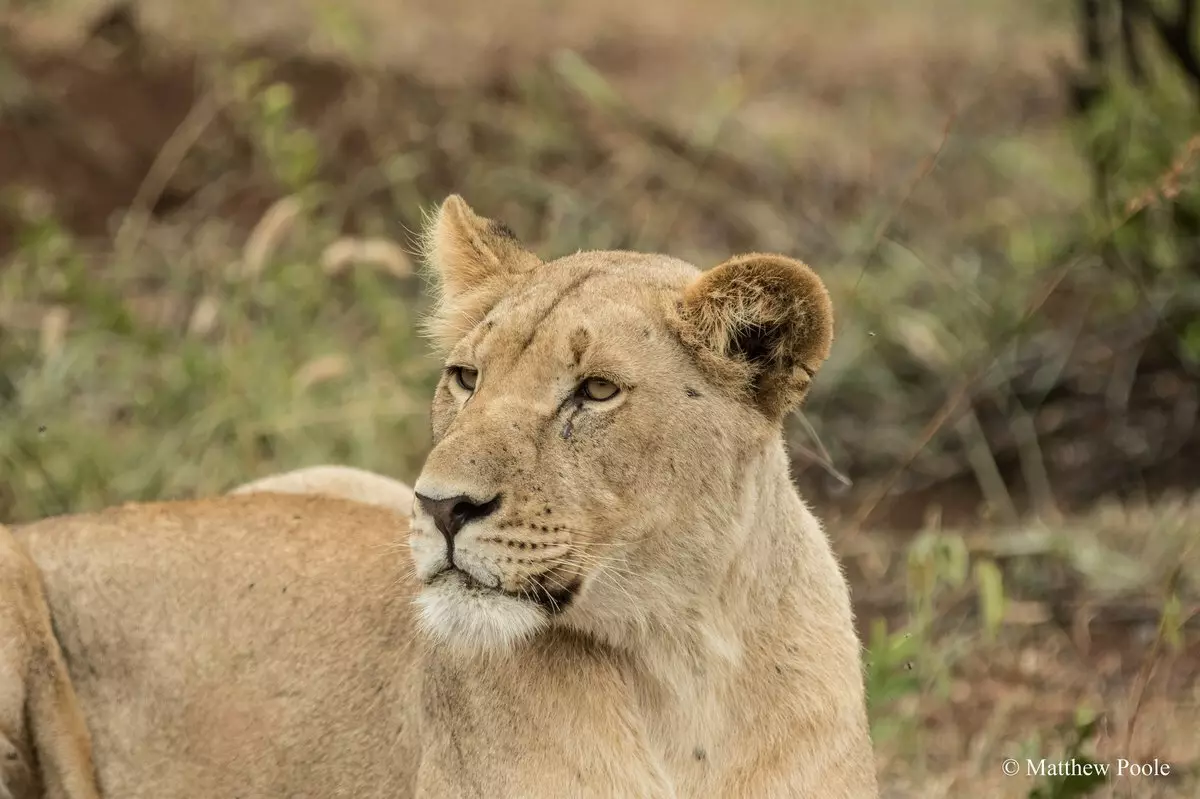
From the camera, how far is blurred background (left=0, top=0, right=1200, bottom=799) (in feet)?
17.6

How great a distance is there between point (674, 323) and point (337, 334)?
13.7 feet

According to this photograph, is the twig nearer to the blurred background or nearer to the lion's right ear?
the blurred background

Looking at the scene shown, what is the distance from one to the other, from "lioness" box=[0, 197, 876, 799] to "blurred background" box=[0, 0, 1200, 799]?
93 centimetres

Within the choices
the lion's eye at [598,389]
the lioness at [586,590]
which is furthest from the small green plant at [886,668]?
the lion's eye at [598,389]

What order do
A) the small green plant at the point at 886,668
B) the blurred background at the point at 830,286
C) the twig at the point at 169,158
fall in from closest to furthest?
the small green plant at the point at 886,668 → the blurred background at the point at 830,286 → the twig at the point at 169,158

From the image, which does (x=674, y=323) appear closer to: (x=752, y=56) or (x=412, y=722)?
(x=412, y=722)

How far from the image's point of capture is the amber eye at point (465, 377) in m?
3.32

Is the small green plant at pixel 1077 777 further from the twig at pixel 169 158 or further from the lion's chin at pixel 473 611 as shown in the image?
the twig at pixel 169 158

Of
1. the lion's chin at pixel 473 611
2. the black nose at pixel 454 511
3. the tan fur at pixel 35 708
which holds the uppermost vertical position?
the black nose at pixel 454 511

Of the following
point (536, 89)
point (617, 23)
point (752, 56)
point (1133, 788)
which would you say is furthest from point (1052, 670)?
point (617, 23)

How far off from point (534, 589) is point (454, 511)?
205 millimetres

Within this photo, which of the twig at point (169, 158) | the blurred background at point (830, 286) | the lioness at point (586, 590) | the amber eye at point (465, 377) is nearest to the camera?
the lioness at point (586, 590)

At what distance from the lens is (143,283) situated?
8094mm

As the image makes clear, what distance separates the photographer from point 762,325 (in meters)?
3.17
